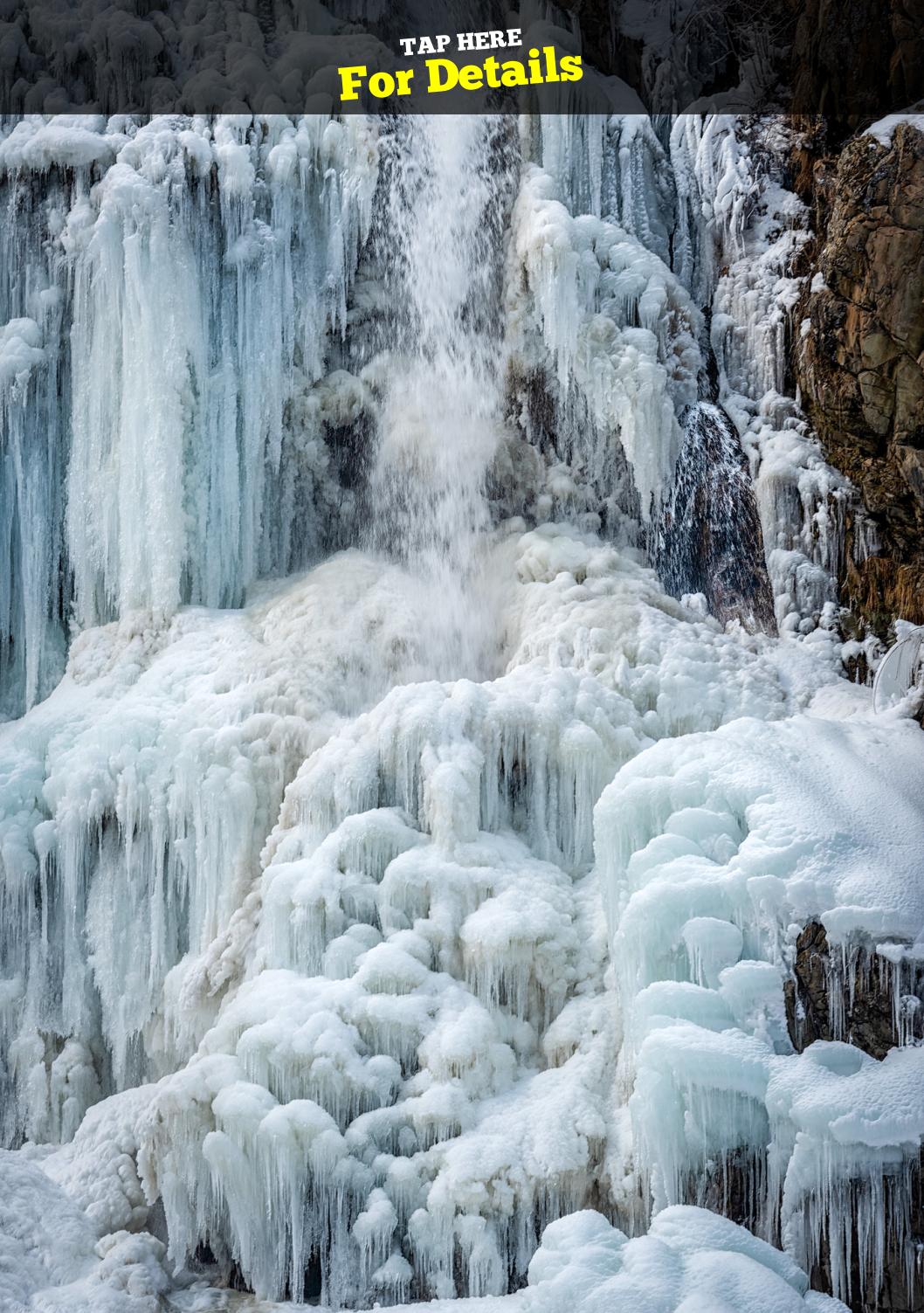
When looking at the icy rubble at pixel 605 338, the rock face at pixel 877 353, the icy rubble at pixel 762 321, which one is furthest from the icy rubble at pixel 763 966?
the icy rubble at pixel 605 338

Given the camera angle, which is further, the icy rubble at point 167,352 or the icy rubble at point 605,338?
the icy rubble at point 167,352

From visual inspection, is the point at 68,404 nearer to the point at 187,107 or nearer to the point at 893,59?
the point at 187,107

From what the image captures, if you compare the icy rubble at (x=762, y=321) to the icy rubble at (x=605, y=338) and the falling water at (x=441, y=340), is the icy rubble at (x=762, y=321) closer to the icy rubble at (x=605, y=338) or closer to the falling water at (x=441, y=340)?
the icy rubble at (x=605, y=338)

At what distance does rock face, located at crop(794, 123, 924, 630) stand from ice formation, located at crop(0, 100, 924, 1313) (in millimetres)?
368

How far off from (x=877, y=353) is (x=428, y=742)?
3.43m

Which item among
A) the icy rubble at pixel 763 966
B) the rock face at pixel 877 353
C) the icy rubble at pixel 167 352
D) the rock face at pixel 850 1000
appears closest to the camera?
the icy rubble at pixel 763 966

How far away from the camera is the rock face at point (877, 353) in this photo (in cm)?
786

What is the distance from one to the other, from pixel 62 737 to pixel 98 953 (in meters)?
1.45

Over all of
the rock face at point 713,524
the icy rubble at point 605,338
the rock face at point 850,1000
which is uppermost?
the icy rubble at point 605,338

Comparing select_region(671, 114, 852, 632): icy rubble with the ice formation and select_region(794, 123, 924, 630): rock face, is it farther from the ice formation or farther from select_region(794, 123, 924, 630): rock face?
select_region(794, 123, 924, 630): rock face

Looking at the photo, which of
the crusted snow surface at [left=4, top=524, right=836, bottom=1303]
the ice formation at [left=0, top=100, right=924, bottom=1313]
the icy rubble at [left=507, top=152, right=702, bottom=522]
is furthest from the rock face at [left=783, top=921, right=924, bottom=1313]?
the icy rubble at [left=507, top=152, right=702, bottom=522]

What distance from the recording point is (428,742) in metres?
7.84

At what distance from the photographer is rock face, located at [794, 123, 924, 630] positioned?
786 cm

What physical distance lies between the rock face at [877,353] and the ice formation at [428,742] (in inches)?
14.5
